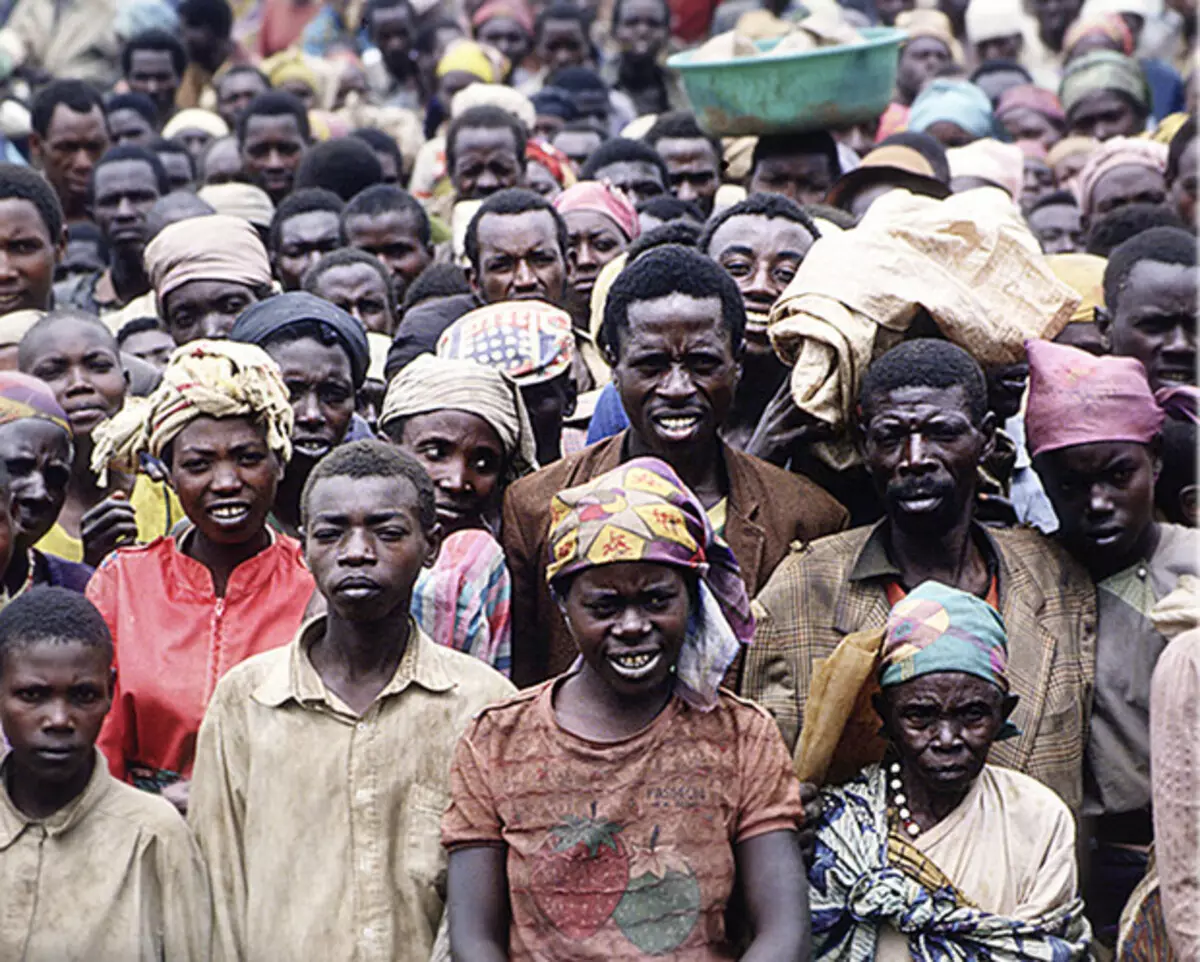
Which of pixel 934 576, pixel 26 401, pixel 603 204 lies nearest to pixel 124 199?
pixel 603 204

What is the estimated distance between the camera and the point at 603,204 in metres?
7.89

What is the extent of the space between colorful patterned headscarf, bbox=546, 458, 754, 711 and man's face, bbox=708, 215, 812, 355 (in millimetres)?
1682

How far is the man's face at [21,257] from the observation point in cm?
785

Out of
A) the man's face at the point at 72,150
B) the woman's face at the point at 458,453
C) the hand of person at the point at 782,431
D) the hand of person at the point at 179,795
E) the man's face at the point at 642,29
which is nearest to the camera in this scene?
the hand of person at the point at 179,795

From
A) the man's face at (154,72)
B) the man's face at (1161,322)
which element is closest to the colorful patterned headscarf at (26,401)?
the man's face at (1161,322)

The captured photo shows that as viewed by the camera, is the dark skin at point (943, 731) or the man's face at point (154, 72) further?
the man's face at point (154, 72)

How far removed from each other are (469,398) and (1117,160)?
5.43 meters

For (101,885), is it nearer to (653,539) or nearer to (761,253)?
(653,539)

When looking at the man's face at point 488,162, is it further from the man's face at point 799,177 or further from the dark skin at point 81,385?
the dark skin at point 81,385

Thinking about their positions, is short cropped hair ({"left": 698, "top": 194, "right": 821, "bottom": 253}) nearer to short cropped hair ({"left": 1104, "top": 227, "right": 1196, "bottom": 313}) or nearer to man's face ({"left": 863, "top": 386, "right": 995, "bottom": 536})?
short cropped hair ({"left": 1104, "top": 227, "right": 1196, "bottom": 313})

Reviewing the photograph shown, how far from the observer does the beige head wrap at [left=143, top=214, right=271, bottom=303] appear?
7301mm

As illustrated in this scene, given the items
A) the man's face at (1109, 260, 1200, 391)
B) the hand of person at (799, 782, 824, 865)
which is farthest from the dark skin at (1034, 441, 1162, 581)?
the man's face at (1109, 260, 1200, 391)

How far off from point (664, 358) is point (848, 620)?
0.78 m

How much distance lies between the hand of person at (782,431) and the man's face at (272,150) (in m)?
5.47
